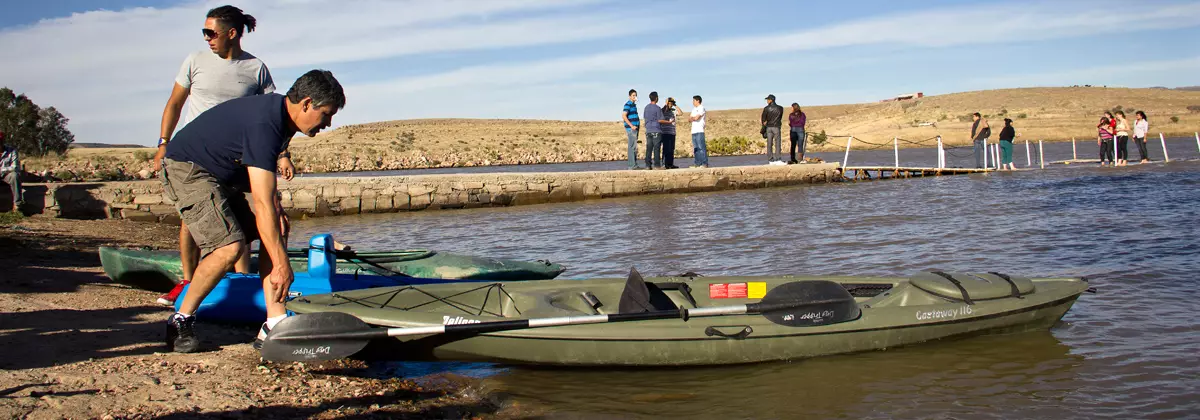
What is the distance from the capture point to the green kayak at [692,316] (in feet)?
18.4

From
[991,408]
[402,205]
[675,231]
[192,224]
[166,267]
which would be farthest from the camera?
[402,205]

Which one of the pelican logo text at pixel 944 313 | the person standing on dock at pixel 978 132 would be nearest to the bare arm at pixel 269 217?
the pelican logo text at pixel 944 313

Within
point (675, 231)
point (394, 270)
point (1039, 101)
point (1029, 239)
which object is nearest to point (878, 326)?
point (394, 270)

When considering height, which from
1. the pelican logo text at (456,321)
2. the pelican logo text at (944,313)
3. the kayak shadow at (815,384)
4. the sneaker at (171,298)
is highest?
the sneaker at (171,298)

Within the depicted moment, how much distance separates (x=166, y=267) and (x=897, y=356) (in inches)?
230

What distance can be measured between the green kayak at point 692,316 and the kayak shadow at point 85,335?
32.7 inches

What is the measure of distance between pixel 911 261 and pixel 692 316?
512cm

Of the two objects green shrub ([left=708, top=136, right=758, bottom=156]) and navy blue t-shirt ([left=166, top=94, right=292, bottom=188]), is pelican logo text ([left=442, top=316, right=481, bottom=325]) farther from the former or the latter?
green shrub ([left=708, top=136, right=758, bottom=156])

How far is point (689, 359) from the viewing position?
575 centimetres

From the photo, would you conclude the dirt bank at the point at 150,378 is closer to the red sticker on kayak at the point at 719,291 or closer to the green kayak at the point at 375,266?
the green kayak at the point at 375,266

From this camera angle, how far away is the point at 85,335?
5.45 m

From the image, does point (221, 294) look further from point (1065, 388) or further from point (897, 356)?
point (1065, 388)

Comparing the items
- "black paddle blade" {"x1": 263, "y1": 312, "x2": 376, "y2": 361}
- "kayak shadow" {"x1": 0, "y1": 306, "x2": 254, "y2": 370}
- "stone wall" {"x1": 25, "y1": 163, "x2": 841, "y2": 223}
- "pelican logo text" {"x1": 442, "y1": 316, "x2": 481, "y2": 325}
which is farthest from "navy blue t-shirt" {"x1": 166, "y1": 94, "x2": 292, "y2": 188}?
"stone wall" {"x1": 25, "y1": 163, "x2": 841, "y2": 223}

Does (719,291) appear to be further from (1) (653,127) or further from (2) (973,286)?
(1) (653,127)
